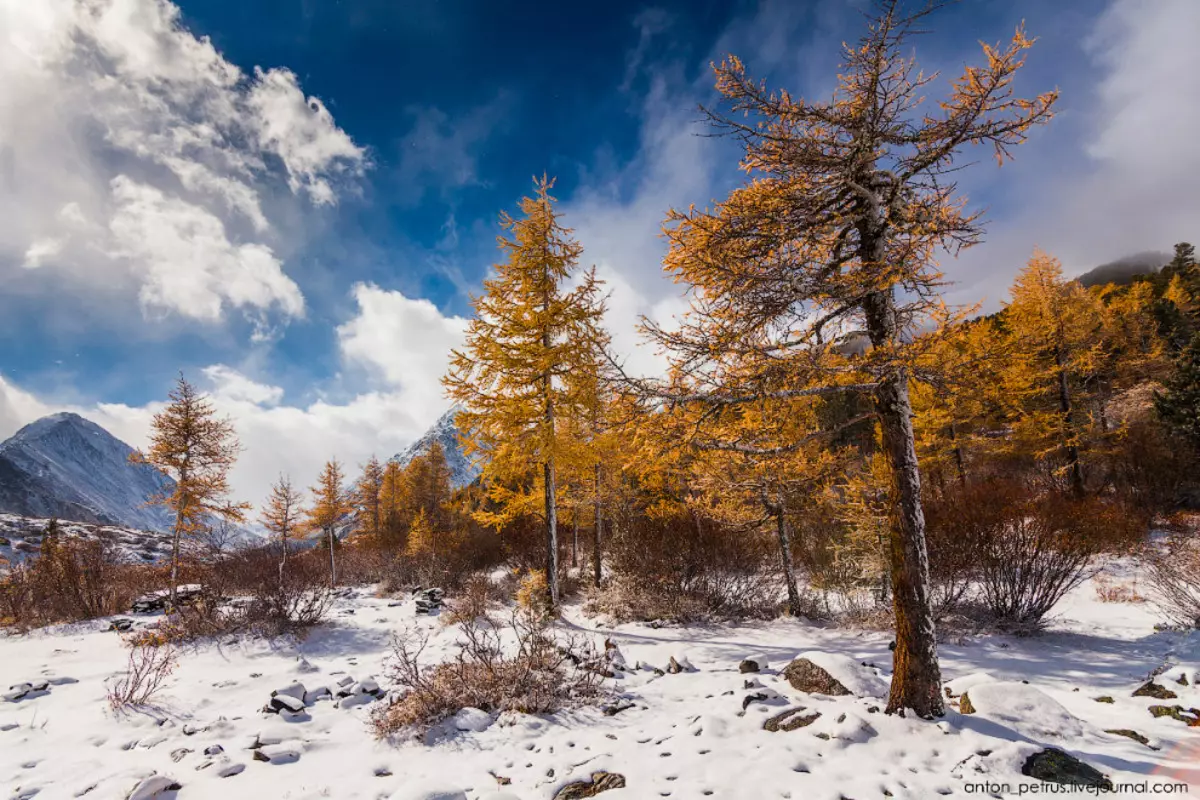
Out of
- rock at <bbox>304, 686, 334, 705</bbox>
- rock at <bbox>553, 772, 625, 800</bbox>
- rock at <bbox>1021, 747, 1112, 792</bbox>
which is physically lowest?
rock at <bbox>304, 686, 334, 705</bbox>

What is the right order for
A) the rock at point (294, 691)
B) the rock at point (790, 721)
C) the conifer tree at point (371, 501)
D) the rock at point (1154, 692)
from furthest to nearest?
the conifer tree at point (371, 501) → the rock at point (294, 691) → the rock at point (1154, 692) → the rock at point (790, 721)

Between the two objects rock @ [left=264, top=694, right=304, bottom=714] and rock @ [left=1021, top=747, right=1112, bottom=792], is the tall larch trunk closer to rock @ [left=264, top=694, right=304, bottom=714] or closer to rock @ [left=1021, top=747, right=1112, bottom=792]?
rock @ [left=1021, top=747, right=1112, bottom=792]

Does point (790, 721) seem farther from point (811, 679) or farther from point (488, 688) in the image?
point (488, 688)

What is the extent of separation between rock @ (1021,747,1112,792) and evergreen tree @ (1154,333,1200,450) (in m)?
22.8

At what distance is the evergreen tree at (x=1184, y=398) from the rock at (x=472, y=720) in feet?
85.6

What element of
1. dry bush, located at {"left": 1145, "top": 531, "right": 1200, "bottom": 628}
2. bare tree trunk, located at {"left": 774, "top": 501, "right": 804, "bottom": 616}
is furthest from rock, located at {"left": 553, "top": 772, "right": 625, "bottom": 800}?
dry bush, located at {"left": 1145, "top": 531, "right": 1200, "bottom": 628}

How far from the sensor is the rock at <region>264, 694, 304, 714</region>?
5734 millimetres

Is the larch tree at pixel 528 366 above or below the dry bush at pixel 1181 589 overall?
above

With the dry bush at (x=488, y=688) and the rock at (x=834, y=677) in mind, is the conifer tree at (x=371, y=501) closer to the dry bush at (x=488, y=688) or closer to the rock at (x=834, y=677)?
the dry bush at (x=488, y=688)

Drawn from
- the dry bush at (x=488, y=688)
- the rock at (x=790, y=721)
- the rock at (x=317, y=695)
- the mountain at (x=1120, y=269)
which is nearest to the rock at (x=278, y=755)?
the dry bush at (x=488, y=688)

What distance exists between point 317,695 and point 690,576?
754 centimetres

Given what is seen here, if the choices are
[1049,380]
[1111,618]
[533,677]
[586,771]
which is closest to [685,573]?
[533,677]

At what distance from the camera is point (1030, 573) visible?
7.86 meters

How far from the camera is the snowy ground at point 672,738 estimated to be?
3580 millimetres
